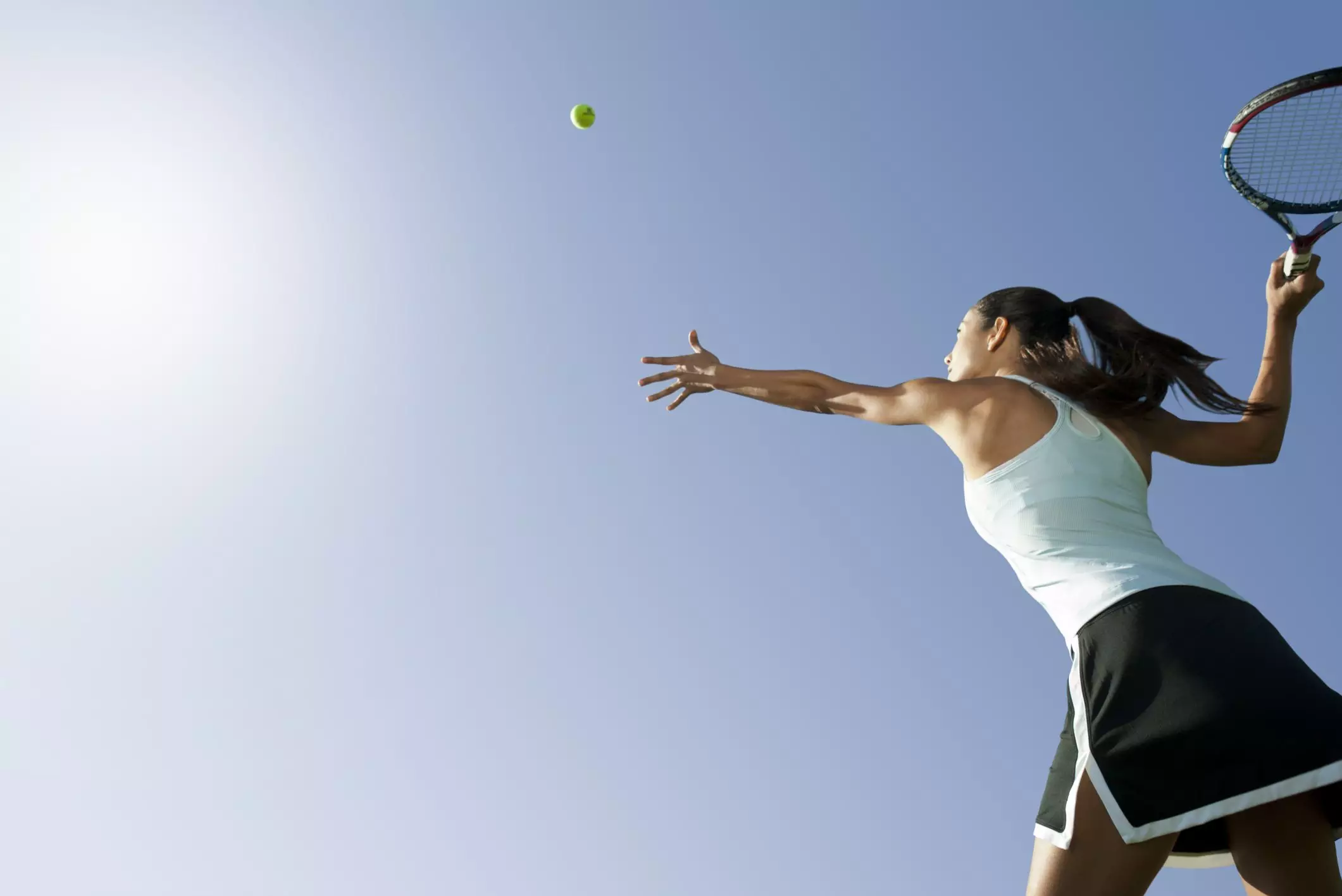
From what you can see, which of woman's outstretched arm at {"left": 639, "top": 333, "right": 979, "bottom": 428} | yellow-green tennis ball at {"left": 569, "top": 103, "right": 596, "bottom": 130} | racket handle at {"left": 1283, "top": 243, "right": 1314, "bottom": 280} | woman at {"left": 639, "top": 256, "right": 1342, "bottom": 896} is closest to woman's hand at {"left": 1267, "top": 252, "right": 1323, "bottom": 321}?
racket handle at {"left": 1283, "top": 243, "right": 1314, "bottom": 280}

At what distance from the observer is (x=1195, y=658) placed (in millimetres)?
2912

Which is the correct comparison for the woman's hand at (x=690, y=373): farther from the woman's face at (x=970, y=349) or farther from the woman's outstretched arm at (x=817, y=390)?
the woman's face at (x=970, y=349)

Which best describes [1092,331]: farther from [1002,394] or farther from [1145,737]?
[1145,737]

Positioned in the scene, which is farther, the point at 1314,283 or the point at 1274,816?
the point at 1314,283

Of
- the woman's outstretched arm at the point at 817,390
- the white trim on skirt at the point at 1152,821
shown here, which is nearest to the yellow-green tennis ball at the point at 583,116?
the woman's outstretched arm at the point at 817,390

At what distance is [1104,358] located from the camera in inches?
159

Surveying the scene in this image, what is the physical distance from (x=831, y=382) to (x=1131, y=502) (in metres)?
1.08

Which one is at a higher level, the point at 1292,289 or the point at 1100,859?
the point at 1292,289

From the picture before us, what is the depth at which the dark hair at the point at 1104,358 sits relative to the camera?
143 inches

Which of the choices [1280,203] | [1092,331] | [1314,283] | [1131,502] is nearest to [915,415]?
[1131,502]

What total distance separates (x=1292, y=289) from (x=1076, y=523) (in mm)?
1502

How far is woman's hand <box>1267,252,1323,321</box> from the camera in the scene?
13.3 feet

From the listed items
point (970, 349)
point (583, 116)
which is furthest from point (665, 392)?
point (583, 116)

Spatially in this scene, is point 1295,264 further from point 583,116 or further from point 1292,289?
point 583,116
